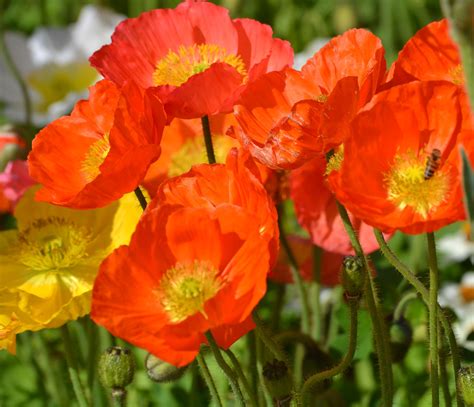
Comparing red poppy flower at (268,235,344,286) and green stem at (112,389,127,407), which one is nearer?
green stem at (112,389,127,407)

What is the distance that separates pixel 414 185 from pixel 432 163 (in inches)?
1.6

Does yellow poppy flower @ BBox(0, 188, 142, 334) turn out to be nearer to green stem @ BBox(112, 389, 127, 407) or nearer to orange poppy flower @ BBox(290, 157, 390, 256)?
green stem @ BBox(112, 389, 127, 407)

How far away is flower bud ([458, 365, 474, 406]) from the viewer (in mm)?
997

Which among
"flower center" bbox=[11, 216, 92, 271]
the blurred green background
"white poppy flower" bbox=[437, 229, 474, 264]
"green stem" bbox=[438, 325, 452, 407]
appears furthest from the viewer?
the blurred green background

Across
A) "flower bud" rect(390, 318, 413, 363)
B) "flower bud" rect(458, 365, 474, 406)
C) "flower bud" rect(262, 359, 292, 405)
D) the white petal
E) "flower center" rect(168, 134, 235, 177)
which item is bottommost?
"flower bud" rect(458, 365, 474, 406)

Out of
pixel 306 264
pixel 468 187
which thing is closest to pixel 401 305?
pixel 306 264

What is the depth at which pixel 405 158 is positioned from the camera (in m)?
1.03

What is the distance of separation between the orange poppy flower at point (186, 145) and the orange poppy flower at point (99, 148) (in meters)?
0.18

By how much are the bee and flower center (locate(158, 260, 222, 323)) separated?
21cm

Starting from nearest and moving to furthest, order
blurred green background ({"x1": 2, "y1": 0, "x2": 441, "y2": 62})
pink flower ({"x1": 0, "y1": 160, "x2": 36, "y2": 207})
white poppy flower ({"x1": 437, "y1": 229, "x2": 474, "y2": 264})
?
pink flower ({"x1": 0, "y1": 160, "x2": 36, "y2": 207}) → white poppy flower ({"x1": 437, "y1": 229, "x2": 474, "y2": 264}) → blurred green background ({"x1": 2, "y1": 0, "x2": 441, "y2": 62})

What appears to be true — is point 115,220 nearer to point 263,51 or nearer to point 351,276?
point 263,51

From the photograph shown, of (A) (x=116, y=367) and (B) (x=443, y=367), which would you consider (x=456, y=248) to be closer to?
(B) (x=443, y=367)

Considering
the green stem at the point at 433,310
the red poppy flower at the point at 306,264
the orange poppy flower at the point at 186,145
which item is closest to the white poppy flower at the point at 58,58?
the red poppy flower at the point at 306,264

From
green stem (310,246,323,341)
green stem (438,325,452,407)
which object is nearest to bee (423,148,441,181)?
green stem (438,325,452,407)
